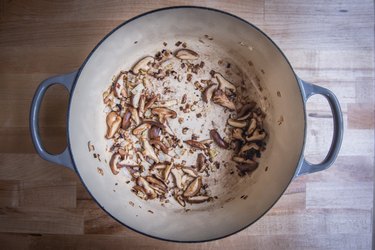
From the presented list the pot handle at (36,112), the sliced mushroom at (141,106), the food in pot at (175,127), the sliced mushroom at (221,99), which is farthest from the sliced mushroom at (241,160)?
the pot handle at (36,112)

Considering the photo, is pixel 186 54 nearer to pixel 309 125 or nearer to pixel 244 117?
pixel 244 117

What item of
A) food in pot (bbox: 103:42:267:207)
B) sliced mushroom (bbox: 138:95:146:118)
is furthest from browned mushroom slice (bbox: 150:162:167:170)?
sliced mushroom (bbox: 138:95:146:118)

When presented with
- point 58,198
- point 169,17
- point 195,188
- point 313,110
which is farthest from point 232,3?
point 58,198

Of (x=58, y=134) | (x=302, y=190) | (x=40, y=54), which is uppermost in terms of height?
(x=40, y=54)

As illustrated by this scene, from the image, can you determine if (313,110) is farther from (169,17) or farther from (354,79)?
(169,17)

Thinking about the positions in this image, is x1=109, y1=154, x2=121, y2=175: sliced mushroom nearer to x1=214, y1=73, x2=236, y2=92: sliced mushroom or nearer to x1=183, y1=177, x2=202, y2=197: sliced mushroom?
x1=183, y1=177, x2=202, y2=197: sliced mushroom

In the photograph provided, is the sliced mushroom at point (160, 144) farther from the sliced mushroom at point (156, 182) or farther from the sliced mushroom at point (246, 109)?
the sliced mushroom at point (246, 109)
